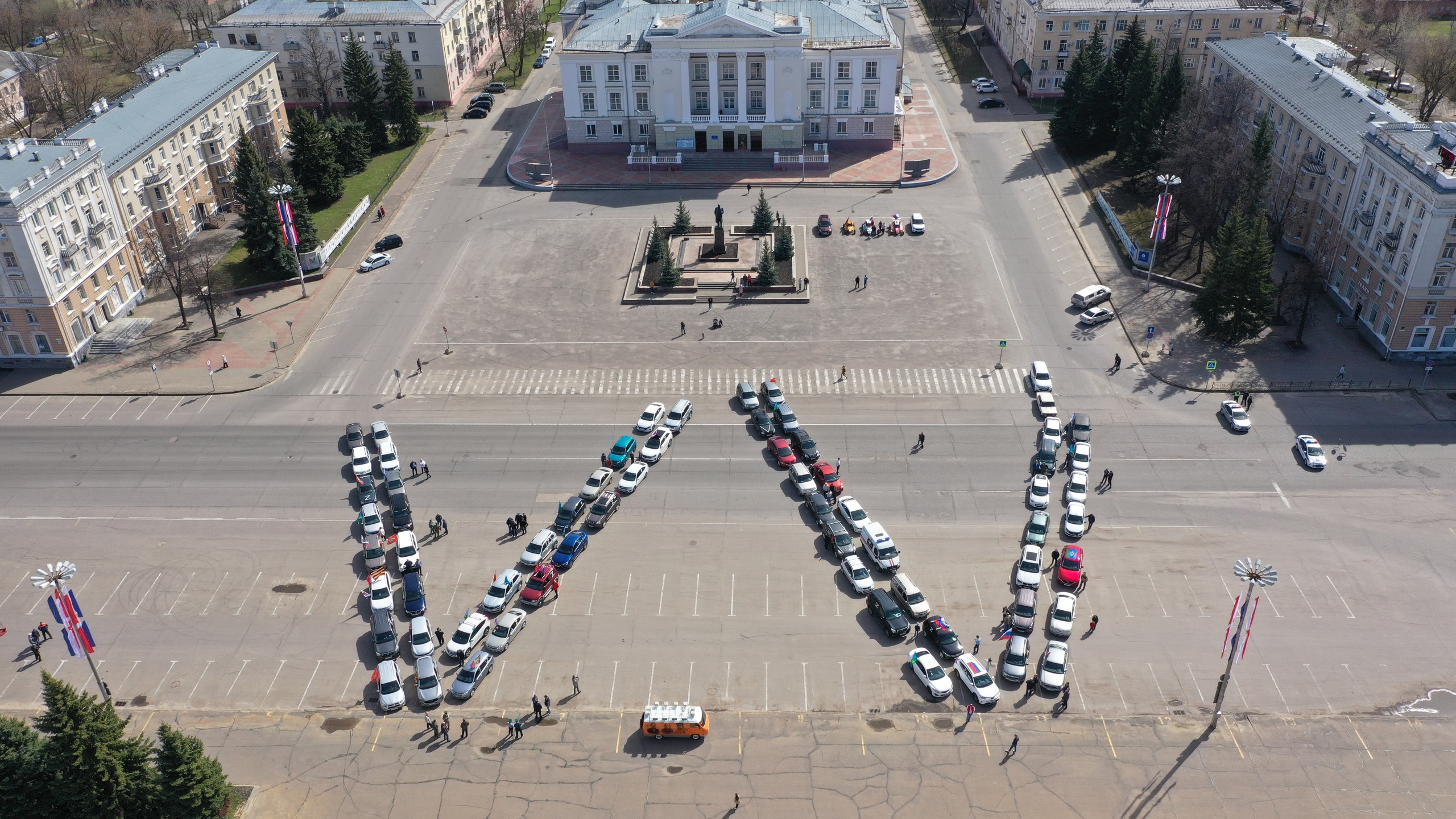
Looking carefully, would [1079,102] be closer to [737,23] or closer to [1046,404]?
[737,23]

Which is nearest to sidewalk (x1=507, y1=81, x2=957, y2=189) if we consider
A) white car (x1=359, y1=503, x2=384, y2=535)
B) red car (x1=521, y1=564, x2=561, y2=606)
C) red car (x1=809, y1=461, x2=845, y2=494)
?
red car (x1=809, y1=461, x2=845, y2=494)

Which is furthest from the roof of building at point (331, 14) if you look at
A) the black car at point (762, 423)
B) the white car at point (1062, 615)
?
the white car at point (1062, 615)

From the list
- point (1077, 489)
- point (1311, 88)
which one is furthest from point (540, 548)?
point (1311, 88)

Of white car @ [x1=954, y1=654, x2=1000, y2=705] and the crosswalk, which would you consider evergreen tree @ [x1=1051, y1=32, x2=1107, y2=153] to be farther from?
white car @ [x1=954, y1=654, x2=1000, y2=705]

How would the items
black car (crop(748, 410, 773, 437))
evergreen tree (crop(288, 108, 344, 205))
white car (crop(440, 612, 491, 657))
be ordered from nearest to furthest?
white car (crop(440, 612, 491, 657)) → black car (crop(748, 410, 773, 437)) → evergreen tree (crop(288, 108, 344, 205))

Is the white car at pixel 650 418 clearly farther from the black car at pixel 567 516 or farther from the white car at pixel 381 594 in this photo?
the white car at pixel 381 594
